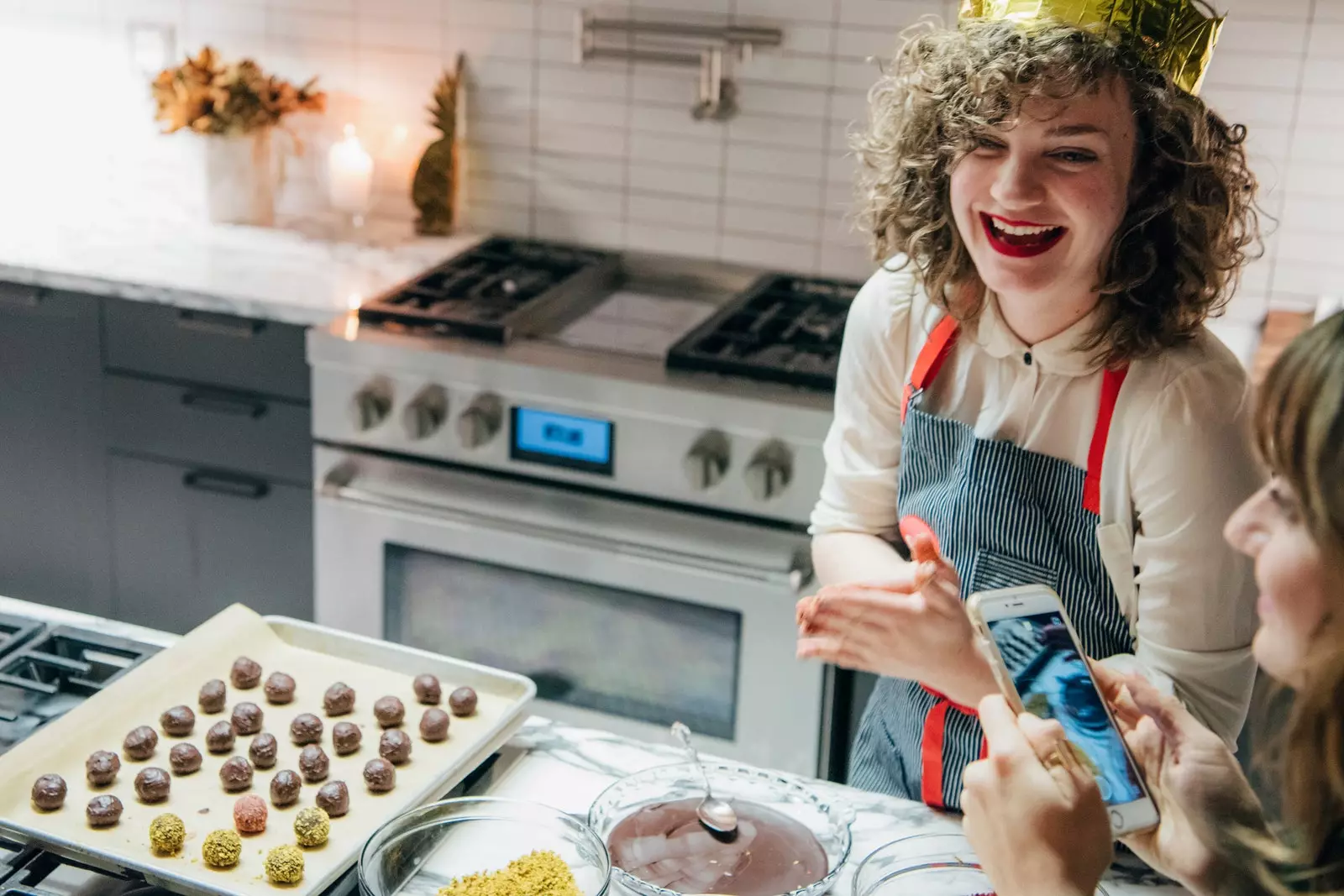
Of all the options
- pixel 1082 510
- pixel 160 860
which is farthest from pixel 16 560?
pixel 1082 510

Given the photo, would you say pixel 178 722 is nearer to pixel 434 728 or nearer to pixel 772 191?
pixel 434 728

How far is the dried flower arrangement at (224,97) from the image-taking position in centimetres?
300

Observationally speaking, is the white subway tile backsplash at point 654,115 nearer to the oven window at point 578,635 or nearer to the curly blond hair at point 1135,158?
the oven window at point 578,635

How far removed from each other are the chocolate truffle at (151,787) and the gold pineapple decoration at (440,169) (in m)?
1.97

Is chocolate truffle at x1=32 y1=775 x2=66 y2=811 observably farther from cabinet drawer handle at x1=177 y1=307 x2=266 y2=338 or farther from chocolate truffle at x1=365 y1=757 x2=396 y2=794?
cabinet drawer handle at x1=177 y1=307 x2=266 y2=338

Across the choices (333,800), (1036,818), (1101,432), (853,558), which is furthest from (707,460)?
(1036,818)

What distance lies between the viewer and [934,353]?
61.4 inches

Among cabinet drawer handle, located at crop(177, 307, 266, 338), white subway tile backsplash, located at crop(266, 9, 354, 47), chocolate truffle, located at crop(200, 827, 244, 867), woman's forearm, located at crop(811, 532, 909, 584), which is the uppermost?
white subway tile backsplash, located at crop(266, 9, 354, 47)

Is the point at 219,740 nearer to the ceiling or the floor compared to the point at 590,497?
nearer to the ceiling

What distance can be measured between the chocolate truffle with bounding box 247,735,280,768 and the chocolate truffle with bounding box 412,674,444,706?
15cm

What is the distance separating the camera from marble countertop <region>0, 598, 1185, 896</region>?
3.94 feet

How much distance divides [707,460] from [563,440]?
266 millimetres

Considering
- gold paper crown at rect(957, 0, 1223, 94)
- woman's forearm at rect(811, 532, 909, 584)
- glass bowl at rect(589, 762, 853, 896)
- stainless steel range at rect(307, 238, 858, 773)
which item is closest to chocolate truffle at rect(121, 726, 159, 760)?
glass bowl at rect(589, 762, 853, 896)

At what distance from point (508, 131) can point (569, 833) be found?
211cm
